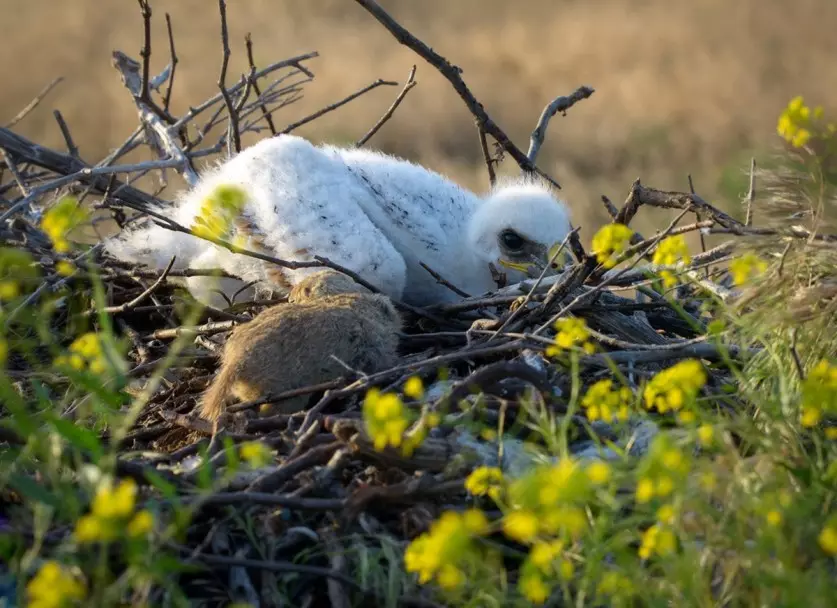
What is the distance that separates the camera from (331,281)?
3.17 meters

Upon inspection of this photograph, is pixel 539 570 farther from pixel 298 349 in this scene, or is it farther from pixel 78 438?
pixel 298 349

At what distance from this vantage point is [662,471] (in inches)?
59.6

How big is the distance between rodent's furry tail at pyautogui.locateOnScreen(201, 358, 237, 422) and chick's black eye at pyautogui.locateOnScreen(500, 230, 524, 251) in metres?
1.33

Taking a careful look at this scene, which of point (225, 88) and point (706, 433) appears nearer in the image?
point (706, 433)

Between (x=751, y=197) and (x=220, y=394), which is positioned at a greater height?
(x=751, y=197)

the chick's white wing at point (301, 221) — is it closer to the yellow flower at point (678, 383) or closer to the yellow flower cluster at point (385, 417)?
the yellow flower at point (678, 383)

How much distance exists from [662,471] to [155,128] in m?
3.32

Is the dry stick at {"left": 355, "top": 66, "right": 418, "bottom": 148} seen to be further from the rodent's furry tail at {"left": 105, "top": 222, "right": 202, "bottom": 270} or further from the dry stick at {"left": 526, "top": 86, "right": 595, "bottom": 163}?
the rodent's furry tail at {"left": 105, "top": 222, "right": 202, "bottom": 270}

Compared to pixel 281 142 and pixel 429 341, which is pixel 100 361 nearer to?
pixel 429 341

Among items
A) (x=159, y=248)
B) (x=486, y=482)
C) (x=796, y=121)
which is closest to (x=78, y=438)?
(x=486, y=482)

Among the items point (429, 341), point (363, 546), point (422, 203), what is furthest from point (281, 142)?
point (363, 546)

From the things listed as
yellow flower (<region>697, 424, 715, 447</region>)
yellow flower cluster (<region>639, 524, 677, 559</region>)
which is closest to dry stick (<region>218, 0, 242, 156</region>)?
yellow flower (<region>697, 424, 715, 447</region>)

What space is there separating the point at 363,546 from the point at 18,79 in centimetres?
1295

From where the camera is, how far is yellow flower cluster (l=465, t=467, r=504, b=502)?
71.2 inches
